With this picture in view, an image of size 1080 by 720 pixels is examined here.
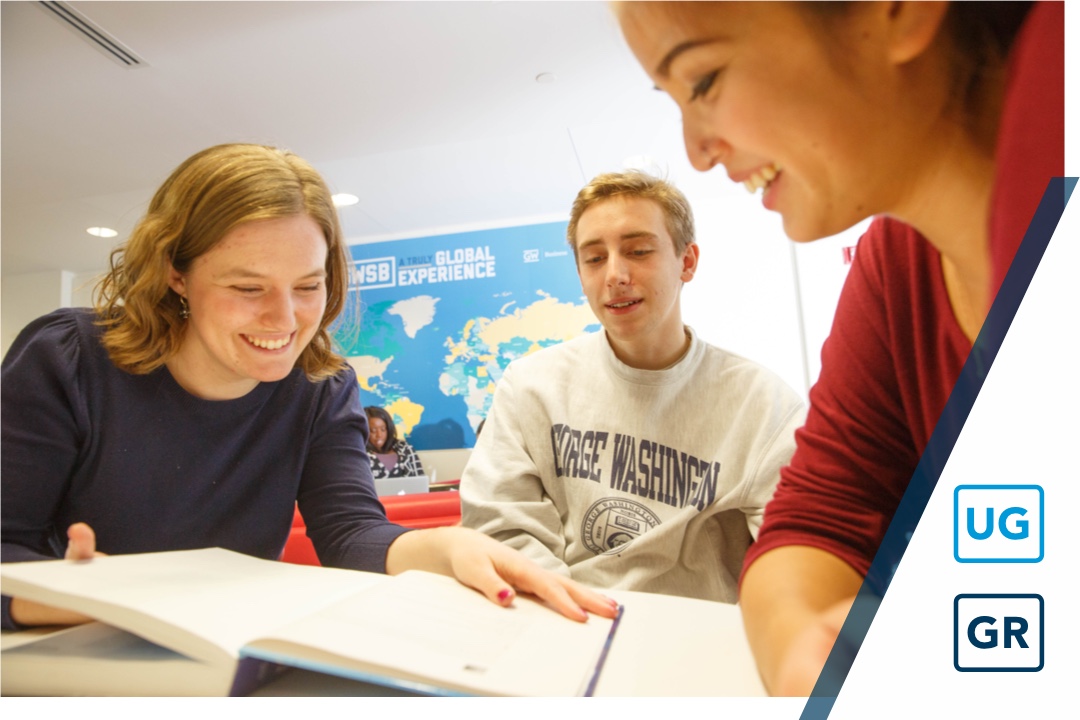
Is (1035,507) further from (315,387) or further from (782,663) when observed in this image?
(315,387)

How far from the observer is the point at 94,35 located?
0.64m

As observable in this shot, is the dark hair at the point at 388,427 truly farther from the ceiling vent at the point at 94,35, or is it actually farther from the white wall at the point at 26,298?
the ceiling vent at the point at 94,35

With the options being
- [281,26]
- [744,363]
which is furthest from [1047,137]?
[281,26]

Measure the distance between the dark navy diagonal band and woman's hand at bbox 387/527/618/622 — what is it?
0.51 ft

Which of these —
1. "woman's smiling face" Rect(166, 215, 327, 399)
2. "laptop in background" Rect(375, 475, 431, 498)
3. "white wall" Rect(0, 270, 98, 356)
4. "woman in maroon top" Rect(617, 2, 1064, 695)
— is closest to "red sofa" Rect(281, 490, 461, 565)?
"laptop in background" Rect(375, 475, 431, 498)

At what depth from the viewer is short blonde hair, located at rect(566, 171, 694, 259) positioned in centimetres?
63

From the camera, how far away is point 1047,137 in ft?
0.94

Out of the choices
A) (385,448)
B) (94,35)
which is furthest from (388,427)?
(94,35)

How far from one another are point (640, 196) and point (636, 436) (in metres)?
0.25

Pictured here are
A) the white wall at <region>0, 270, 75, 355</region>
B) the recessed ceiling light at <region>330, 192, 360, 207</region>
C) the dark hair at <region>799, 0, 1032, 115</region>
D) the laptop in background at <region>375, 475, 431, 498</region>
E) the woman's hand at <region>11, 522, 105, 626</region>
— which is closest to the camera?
the dark hair at <region>799, 0, 1032, 115</region>

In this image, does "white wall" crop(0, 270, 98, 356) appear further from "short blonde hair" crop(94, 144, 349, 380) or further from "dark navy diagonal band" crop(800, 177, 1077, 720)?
"dark navy diagonal band" crop(800, 177, 1077, 720)

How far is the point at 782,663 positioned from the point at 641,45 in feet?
1.23

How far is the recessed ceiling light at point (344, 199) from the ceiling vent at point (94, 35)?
0.77ft

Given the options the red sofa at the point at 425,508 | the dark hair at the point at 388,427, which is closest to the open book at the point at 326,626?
the dark hair at the point at 388,427
